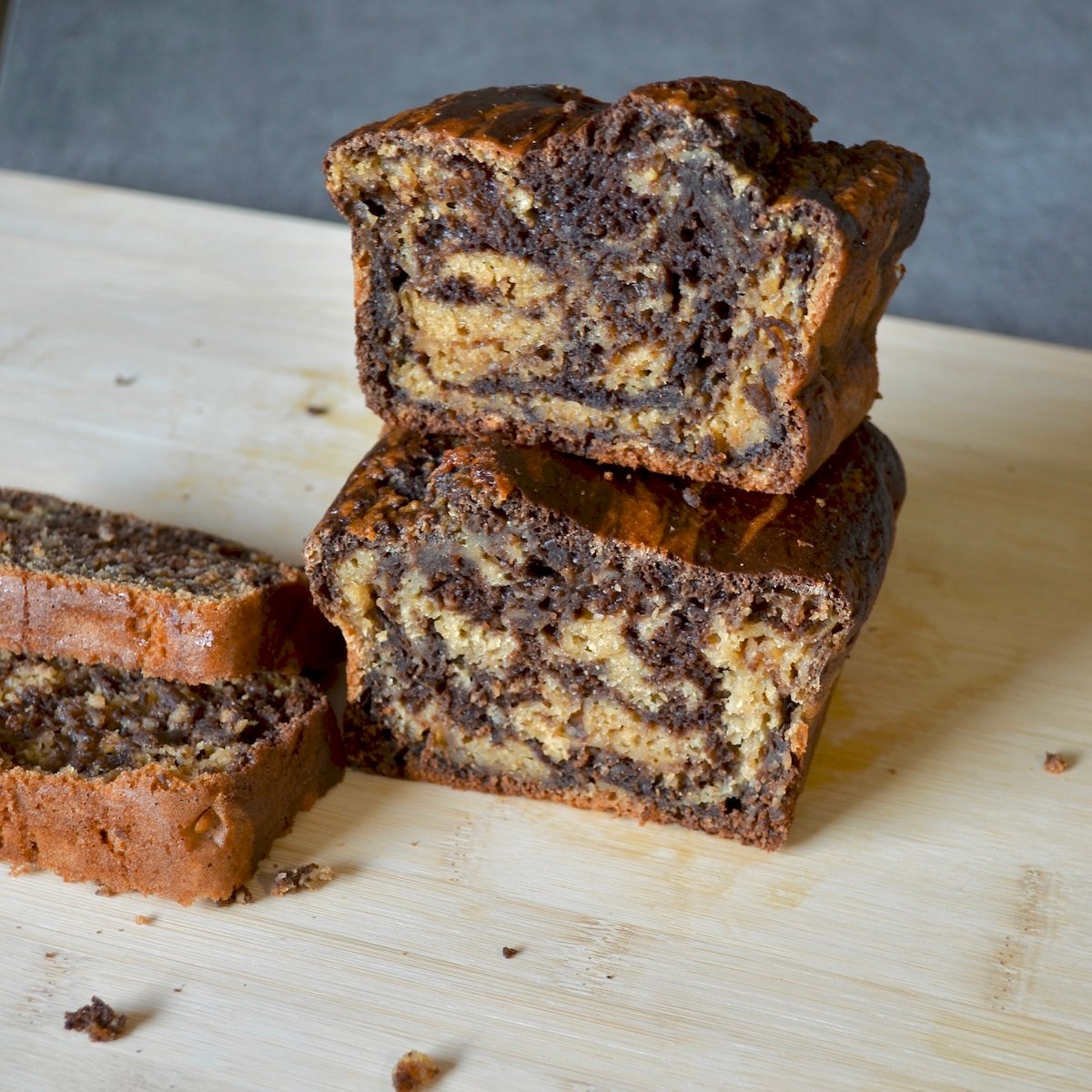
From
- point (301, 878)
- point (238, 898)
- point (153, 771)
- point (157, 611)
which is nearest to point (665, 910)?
point (301, 878)

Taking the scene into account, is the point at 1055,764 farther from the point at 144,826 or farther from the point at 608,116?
the point at 144,826

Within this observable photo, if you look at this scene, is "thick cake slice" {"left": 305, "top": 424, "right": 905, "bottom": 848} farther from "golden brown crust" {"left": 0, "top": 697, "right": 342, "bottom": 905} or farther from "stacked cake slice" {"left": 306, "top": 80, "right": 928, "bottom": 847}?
"golden brown crust" {"left": 0, "top": 697, "right": 342, "bottom": 905}

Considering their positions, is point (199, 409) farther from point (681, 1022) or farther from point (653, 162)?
point (681, 1022)

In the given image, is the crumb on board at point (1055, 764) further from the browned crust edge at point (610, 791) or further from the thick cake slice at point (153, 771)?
the thick cake slice at point (153, 771)

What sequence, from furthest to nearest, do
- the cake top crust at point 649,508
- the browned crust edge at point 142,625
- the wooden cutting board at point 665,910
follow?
the browned crust edge at point 142,625
the cake top crust at point 649,508
the wooden cutting board at point 665,910

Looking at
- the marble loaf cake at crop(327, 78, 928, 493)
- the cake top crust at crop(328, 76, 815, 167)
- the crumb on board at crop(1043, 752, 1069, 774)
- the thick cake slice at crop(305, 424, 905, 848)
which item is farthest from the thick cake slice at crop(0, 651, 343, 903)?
the crumb on board at crop(1043, 752, 1069, 774)

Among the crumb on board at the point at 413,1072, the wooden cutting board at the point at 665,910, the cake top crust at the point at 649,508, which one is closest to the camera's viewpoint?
the crumb on board at the point at 413,1072

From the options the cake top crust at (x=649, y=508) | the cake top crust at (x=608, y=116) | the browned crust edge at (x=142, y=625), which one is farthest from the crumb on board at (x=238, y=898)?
the cake top crust at (x=608, y=116)
